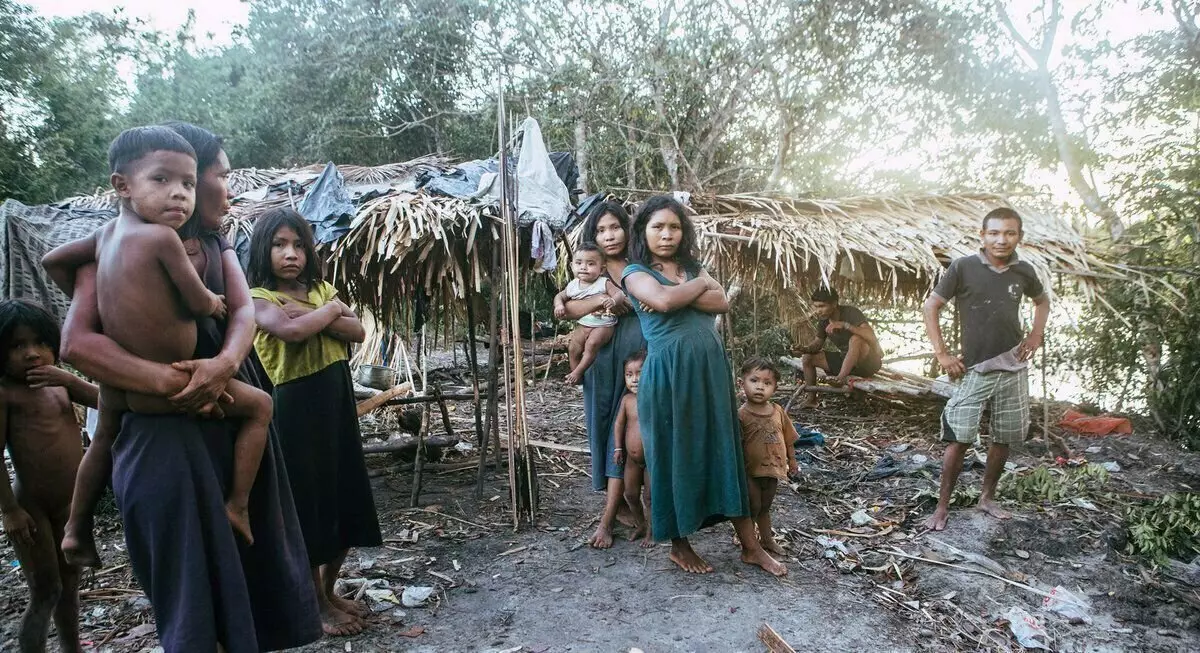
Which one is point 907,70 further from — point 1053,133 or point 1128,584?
point 1128,584

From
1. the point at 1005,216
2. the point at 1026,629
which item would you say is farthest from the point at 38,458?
the point at 1005,216

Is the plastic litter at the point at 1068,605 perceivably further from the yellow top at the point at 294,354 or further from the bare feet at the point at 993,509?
the yellow top at the point at 294,354

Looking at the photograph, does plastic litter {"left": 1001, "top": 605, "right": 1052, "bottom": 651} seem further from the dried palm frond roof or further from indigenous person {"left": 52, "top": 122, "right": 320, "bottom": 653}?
the dried palm frond roof

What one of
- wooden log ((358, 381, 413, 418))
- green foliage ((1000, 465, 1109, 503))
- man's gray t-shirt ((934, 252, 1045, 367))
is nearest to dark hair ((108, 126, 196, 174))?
wooden log ((358, 381, 413, 418))

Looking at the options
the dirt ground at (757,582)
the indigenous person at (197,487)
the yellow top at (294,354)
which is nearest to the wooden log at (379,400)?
the dirt ground at (757,582)

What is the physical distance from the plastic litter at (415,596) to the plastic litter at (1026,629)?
2.73 metres

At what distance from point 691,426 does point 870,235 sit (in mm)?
4078

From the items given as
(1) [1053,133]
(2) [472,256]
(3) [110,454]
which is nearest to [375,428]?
(2) [472,256]

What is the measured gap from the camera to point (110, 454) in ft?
6.11

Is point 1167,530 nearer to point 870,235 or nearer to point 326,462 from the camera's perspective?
point 870,235

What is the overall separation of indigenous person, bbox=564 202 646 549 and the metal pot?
2.36 m

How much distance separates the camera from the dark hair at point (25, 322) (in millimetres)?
2441

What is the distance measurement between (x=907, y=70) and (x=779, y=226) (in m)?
6.11

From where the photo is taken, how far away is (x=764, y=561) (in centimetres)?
350
